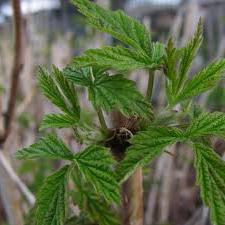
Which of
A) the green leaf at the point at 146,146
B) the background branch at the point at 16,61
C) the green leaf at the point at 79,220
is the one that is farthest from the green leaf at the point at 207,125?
the background branch at the point at 16,61

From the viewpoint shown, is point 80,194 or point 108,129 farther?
point 80,194

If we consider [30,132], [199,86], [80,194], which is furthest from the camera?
[30,132]

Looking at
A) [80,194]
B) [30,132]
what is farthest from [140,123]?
[30,132]

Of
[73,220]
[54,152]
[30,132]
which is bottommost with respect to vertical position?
[30,132]

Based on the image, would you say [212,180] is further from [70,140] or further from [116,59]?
[70,140]

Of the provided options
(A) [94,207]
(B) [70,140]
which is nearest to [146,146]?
(A) [94,207]

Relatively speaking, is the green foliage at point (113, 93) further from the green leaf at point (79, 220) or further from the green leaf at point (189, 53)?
the green leaf at point (79, 220)

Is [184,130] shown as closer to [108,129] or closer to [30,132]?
[108,129]

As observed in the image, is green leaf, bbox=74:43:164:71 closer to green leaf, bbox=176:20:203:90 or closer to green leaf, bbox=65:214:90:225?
green leaf, bbox=176:20:203:90
